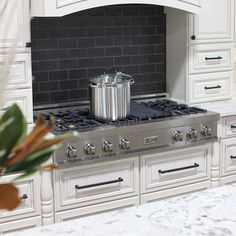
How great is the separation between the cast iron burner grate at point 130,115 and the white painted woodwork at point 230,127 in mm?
209

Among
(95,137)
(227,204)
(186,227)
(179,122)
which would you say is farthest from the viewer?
(179,122)

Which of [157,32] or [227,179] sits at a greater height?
[157,32]

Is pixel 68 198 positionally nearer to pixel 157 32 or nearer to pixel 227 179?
pixel 227 179

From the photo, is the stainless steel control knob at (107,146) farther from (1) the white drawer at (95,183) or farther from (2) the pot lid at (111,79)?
(2) the pot lid at (111,79)

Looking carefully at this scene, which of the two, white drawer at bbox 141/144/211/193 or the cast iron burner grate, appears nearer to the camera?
the cast iron burner grate

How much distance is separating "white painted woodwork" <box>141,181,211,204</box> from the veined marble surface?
1.43 m

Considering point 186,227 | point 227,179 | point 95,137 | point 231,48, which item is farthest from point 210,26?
point 186,227

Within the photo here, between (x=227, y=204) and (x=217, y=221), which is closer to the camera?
(x=217, y=221)

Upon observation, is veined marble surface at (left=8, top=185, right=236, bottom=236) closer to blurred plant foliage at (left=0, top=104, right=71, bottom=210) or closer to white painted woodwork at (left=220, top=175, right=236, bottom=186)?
blurred plant foliage at (left=0, top=104, right=71, bottom=210)

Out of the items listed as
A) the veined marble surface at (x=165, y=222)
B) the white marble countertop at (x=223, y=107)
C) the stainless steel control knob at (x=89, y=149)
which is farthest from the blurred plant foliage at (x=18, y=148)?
the white marble countertop at (x=223, y=107)

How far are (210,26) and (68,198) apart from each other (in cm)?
167

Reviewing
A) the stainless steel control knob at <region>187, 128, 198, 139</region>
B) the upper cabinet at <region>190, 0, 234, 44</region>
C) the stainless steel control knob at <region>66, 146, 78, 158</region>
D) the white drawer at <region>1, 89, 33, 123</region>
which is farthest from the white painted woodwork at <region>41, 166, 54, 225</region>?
the upper cabinet at <region>190, 0, 234, 44</region>

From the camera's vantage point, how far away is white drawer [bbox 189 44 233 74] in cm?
352

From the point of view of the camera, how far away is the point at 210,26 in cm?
353
